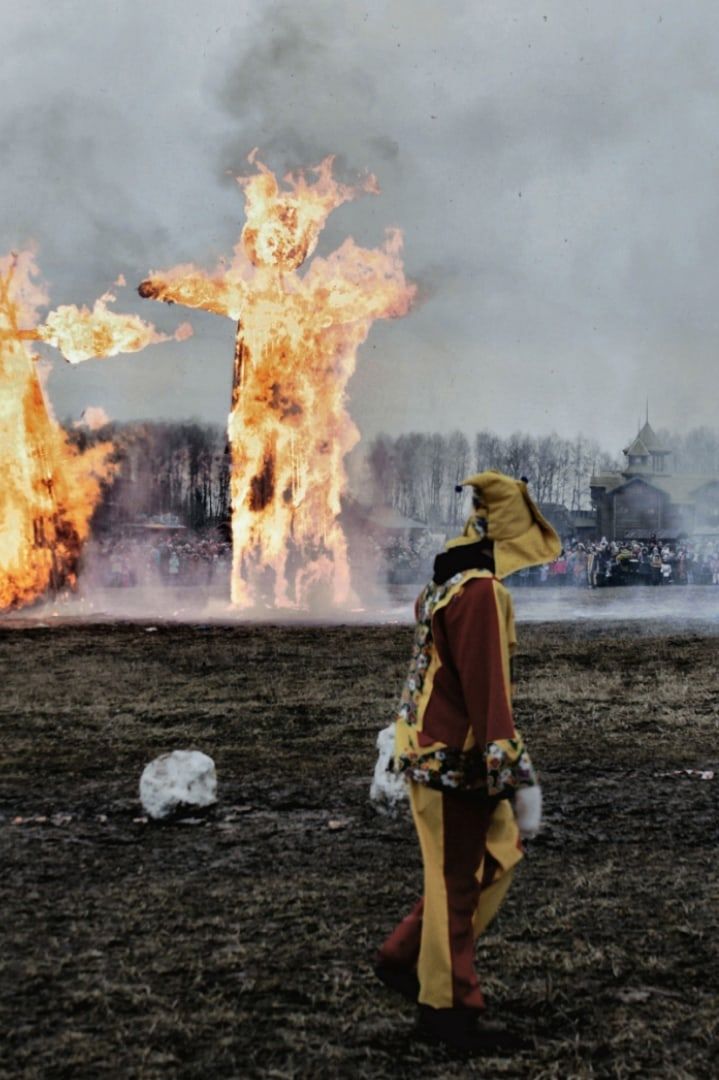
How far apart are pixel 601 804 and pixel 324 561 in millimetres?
19501

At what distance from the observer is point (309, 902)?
221 inches

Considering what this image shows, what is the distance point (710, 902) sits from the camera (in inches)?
221

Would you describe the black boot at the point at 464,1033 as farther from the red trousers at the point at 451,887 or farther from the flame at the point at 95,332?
the flame at the point at 95,332

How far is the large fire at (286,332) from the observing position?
1000 inches

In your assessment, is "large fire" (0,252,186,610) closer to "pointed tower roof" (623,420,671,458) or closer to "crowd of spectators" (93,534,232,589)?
"crowd of spectators" (93,534,232,589)

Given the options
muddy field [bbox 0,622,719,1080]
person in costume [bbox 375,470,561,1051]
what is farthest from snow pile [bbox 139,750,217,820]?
person in costume [bbox 375,470,561,1051]

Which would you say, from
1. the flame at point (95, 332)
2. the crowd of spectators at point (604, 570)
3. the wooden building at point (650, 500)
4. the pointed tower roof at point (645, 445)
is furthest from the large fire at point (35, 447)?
the pointed tower roof at point (645, 445)

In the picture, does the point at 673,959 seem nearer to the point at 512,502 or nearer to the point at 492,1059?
the point at 492,1059

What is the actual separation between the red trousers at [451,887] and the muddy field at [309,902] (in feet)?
0.82

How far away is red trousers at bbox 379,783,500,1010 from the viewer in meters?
3.96

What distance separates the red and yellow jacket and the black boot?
870 millimetres

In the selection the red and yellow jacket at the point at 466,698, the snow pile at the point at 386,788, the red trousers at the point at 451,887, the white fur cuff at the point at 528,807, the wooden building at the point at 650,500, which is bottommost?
the snow pile at the point at 386,788

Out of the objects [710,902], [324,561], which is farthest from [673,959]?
[324,561]

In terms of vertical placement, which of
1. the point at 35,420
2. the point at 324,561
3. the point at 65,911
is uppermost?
the point at 35,420
